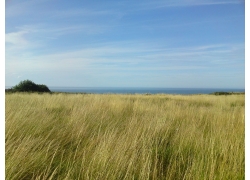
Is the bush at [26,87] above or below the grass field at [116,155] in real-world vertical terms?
above

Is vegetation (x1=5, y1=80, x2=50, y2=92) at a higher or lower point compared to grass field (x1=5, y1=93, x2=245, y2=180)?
higher

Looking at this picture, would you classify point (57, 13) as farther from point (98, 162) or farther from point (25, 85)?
point (25, 85)

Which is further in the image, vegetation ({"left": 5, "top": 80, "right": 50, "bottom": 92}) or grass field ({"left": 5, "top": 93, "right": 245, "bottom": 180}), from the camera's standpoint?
vegetation ({"left": 5, "top": 80, "right": 50, "bottom": 92})

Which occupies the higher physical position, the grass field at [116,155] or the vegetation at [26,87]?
the vegetation at [26,87]

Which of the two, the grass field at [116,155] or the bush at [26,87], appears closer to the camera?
the grass field at [116,155]

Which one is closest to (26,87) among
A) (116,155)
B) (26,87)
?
(26,87)

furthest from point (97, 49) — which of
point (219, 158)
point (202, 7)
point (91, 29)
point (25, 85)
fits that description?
point (25, 85)

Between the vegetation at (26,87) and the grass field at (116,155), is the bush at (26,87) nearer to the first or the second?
the vegetation at (26,87)

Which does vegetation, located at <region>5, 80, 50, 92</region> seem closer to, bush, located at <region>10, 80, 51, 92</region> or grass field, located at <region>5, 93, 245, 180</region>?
bush, located at <region>10, 80, 51, 92</region>

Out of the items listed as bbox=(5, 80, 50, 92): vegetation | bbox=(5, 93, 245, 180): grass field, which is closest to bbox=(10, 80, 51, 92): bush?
bbox=(5, 80, 50, 92): vegetation

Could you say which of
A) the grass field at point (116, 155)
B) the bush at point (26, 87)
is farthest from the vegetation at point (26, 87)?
the grass field at point (116, 155)

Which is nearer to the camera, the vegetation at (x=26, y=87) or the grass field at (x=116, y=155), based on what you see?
the grass field at (x=116, y=155)
